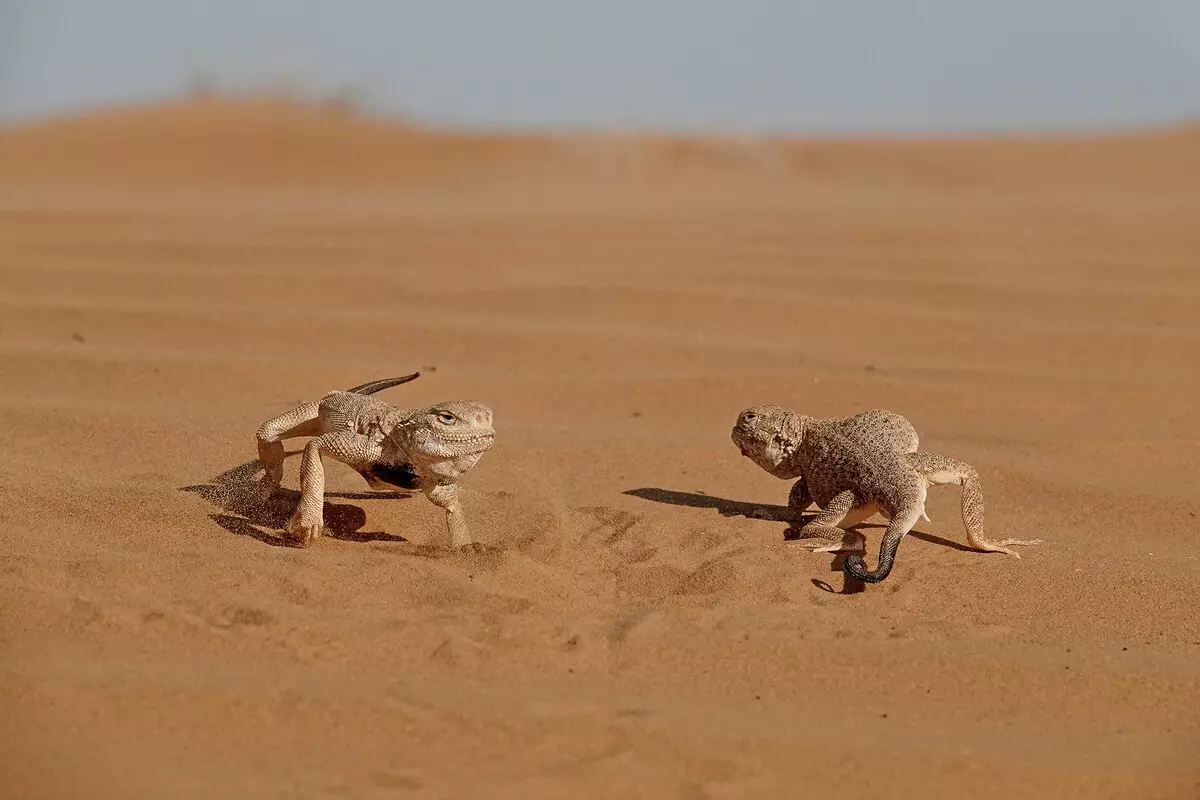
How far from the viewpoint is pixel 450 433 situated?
4336 millimetres

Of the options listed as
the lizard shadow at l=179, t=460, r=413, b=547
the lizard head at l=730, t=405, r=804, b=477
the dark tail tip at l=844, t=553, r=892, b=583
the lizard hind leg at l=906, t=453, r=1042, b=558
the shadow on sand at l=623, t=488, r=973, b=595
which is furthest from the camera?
the lizard head at l=730, t=405, r=804, b=477

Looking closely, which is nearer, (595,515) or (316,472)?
(316,472)

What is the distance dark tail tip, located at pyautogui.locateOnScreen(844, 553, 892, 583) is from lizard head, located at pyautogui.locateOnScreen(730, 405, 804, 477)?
85cm

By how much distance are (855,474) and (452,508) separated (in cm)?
135

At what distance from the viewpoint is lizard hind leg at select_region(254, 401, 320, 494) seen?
193 inches

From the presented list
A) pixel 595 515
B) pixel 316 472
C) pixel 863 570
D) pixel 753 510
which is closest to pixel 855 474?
pixel 753 510

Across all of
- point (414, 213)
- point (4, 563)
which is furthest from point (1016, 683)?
point (414, 213)

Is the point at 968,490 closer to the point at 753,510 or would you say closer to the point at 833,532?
the point at 833,532

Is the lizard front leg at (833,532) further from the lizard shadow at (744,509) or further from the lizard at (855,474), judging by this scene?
the lizard shadow at (744,509)

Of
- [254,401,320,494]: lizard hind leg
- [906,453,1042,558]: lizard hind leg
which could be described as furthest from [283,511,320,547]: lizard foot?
[906,453,1042,558]: lizard hind leg

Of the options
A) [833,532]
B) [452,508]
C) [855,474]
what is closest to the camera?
[452,508]

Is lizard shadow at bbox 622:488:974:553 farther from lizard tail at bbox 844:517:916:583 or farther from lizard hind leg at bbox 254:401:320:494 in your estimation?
lizard hind leg at bbox 254:401:320:494

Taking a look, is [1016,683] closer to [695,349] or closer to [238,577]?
[238,577]

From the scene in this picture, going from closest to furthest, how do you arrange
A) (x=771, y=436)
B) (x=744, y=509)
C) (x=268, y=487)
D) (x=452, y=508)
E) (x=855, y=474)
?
(x=452, y=508), (x=855, y=474), (x=268, y=487), (x=771, y=436), (x=744, y=509)
